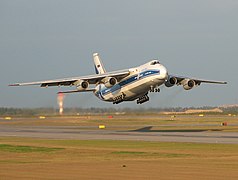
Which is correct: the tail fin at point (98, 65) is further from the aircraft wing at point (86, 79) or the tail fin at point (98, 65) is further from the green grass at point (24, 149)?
the green grass at point (24, 149)

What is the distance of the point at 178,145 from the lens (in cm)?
4131

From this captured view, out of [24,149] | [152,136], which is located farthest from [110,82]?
[24,149]

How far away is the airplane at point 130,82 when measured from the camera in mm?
69375

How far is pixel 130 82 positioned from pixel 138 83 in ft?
6.60

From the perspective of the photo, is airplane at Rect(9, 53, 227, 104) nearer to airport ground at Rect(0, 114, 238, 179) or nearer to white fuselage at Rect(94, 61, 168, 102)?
white fuselage at Rect(94, 61, 168, 102)

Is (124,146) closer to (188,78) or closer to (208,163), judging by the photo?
(208,163)

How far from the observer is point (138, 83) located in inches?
2825

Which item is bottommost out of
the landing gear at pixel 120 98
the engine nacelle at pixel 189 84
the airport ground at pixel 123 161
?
the airport ground at pixel 123 161

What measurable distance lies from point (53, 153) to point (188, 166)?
11045mm

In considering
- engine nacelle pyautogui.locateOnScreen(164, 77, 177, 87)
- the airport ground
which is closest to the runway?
the airport ground

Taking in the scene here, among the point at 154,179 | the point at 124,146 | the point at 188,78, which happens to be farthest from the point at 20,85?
the point at 154,179

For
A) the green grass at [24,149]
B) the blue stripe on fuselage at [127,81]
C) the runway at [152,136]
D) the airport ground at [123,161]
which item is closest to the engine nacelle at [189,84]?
the blue stripe on fuselage at [127,81]

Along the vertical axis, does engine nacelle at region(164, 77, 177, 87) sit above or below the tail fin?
below

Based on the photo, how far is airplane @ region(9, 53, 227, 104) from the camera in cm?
6938
